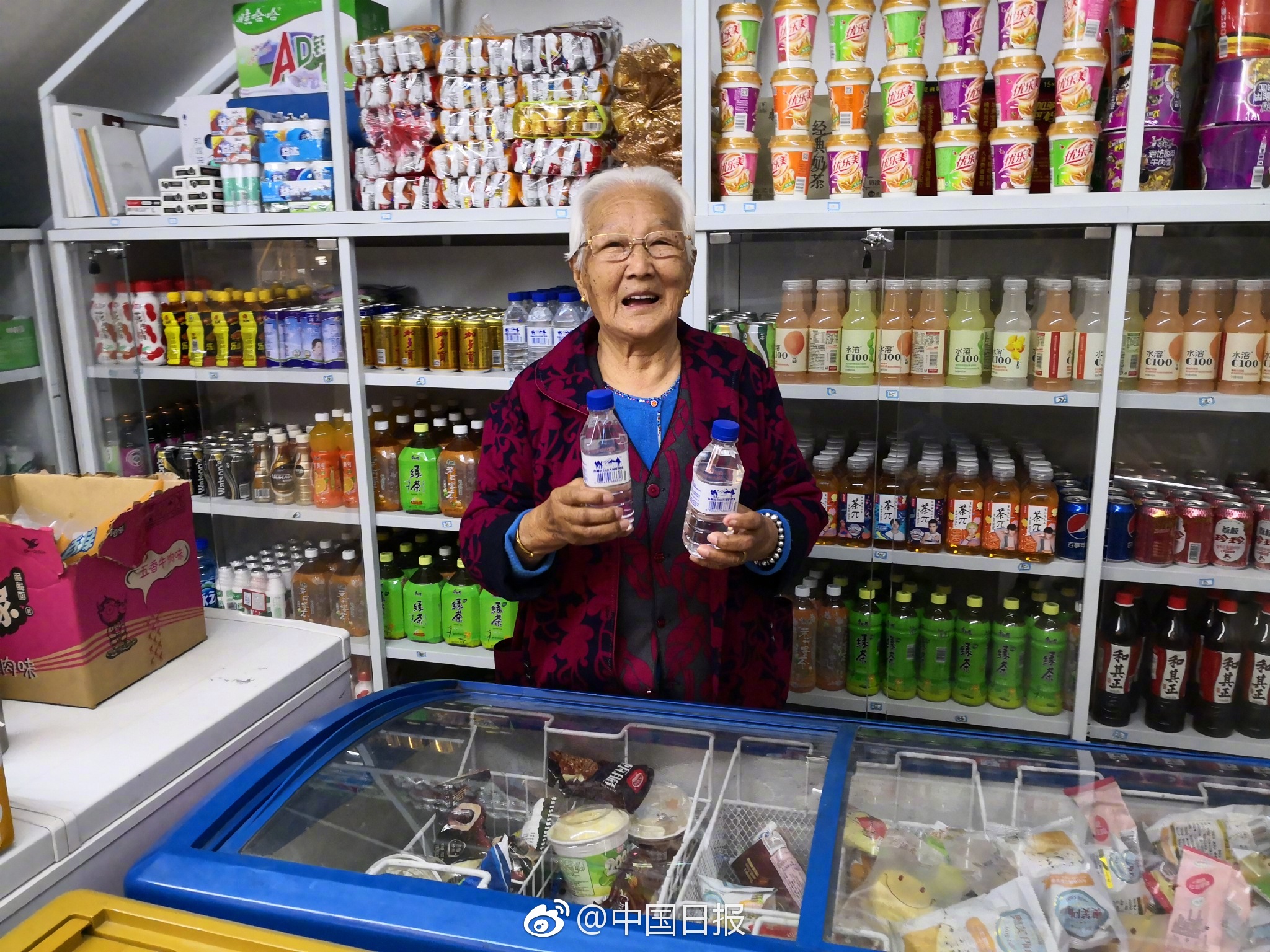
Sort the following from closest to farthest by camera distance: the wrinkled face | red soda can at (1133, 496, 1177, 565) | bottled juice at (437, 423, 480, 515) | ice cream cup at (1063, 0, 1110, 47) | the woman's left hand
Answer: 1. the woman's left hand
2. the wrinkled face
3. ice cream cup at (1063, 0, 1110, 47)
4. red soda can at (1133, 496, 1177, 565)
5. bottled juice at (437, 423, 480, 515)

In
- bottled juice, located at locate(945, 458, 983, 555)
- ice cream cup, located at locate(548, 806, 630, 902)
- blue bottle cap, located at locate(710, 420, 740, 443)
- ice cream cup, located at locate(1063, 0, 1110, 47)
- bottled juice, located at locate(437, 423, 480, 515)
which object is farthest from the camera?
bottled juice, located at locate(437, 423, 480, 515)

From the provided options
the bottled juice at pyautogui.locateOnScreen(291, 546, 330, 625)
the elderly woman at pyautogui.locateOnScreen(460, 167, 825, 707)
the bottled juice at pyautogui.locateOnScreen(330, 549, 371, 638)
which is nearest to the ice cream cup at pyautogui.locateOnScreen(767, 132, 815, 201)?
the elderly woman at pyautogui.locateOnScreen(460, 167, 825, 707)

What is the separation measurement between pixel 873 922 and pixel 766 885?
0.14 m

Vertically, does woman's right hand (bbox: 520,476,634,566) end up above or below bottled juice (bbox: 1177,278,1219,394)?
below

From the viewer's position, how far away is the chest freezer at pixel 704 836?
0.95m

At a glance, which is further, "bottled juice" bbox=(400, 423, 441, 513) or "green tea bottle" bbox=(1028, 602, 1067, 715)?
"bottled juice" bbox=(400, 423, 441, 513)

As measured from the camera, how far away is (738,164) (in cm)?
250

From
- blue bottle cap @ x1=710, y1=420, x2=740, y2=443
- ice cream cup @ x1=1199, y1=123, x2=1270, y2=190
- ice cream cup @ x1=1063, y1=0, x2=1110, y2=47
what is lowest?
blue bottle cap @ x1=710, y1=420, x2=740, y2=443

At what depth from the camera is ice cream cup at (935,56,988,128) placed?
2.29 meters

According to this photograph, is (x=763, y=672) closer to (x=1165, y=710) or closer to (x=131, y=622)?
(x=131, y=622)

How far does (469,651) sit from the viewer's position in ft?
10.3

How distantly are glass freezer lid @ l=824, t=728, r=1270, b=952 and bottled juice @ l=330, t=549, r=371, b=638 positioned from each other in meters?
2.39

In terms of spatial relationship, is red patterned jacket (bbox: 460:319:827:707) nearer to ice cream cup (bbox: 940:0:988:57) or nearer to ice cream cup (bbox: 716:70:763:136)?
ice cream cup (bbox: 716:70:763:136)

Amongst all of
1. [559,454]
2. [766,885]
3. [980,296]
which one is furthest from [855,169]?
[766,885]
